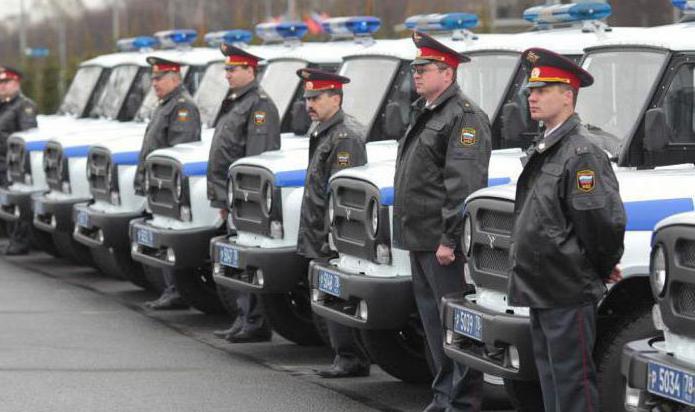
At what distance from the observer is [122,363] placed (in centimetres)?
1124

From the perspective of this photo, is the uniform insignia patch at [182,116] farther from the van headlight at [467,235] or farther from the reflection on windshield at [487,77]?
the van headlight at [467,235]

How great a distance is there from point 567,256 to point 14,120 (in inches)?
478

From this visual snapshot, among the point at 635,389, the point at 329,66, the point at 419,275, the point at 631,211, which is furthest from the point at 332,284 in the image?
the point at 329,66

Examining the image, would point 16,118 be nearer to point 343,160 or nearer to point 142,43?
point 142,43

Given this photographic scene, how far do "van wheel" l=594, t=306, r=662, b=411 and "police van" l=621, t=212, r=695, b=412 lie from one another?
672mm

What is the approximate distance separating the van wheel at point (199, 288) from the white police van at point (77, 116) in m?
4.10

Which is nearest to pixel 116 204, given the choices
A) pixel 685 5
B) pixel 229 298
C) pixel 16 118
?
pixel 229 298

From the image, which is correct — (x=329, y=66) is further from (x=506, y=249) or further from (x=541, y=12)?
(x=506, y=249)

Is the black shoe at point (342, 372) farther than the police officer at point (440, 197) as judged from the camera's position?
Yes

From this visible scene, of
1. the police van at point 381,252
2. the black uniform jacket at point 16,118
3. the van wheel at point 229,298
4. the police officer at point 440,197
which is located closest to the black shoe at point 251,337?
the van wheel at point 229,298

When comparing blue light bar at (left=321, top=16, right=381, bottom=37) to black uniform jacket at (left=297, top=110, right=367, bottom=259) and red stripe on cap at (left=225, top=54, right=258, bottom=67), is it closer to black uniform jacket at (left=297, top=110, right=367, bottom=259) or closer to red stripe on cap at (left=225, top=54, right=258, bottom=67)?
red stripe on cap at (left=225, top=54, right=258, bottom=67)

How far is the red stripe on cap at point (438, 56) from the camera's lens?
9.04 meters

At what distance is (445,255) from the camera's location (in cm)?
860

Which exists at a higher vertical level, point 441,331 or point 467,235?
point 467,235
